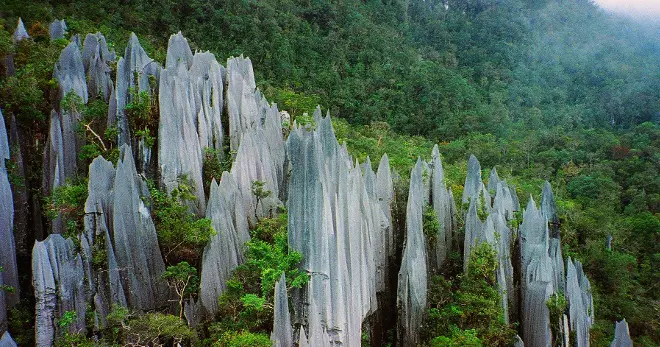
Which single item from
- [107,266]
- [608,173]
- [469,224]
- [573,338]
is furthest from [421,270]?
[608,173]

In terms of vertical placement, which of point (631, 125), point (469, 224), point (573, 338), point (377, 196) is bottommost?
point (573, 338)

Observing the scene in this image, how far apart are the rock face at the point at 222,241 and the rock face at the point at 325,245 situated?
8.86ft

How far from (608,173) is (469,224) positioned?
20955 mm

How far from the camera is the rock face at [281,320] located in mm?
11664

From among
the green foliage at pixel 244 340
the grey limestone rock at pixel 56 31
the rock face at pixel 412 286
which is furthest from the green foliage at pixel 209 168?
the grey limestone rock at pixel 56 31

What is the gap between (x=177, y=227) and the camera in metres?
14.2

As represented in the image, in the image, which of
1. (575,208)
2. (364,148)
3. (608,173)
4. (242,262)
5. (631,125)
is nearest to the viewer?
(242,262)

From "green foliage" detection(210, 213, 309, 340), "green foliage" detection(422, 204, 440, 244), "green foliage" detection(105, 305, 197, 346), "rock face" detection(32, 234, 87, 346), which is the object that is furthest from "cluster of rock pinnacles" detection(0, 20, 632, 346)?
"green foliage" detection(105, 305, 197, 346)

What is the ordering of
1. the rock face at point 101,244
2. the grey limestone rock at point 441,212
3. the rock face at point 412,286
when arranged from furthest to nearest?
1. the grey limestone rock at point 441,212
2. the rock face at point 412,286
3. the rock face at point 101,244

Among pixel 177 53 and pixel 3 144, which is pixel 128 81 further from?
pixel 3 144

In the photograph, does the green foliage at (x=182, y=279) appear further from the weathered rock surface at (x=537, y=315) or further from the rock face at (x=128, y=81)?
the weathered rock surface at (x=537, y=315)

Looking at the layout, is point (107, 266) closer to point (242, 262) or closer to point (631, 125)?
point (242, 262)

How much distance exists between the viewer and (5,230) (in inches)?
548

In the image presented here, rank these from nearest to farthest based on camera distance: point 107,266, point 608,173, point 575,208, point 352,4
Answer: point 107,266 → point 575,208 → point 608,173 → point 352,4
